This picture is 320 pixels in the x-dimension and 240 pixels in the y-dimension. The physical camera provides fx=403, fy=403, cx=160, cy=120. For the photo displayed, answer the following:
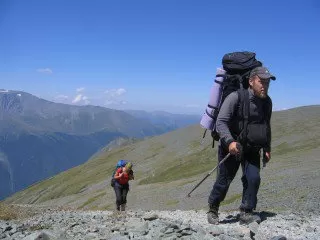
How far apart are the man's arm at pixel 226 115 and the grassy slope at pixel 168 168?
3517cm

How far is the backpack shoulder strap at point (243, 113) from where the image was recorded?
Result: 35.1ft

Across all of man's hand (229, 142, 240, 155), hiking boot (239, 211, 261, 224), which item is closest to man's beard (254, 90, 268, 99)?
man's hand (229, 142, 240, 155)

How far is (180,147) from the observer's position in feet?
490

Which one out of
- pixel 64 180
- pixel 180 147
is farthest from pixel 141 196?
pixel 64 180

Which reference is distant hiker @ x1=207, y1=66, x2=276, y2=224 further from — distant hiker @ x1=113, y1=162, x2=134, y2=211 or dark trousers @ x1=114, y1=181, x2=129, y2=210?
dark trousers @ x1=114, y1=181, x2=129, y2=210

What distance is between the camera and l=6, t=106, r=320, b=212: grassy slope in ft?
215

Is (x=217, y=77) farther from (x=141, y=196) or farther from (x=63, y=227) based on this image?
(x=141, y=196)

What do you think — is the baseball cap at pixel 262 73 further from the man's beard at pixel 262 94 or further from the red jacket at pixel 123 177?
the red jacket at pixel 123 177

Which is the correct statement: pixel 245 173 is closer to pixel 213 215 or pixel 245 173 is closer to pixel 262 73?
pixel 213 215

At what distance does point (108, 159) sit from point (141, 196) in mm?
112660

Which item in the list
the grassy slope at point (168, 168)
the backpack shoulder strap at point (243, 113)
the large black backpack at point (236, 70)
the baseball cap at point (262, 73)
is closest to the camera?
the baseball cap at point (262, 73)

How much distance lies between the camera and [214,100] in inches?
438

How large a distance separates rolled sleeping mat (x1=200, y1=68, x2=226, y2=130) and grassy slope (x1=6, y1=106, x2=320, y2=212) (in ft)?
114

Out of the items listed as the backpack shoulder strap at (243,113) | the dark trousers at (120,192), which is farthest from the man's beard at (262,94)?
the dark trousers at (120,192)
